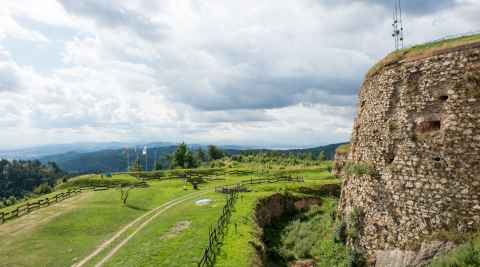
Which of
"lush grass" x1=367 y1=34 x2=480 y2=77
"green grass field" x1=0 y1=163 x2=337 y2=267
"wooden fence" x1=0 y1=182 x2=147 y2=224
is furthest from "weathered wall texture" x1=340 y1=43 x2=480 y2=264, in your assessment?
"wooden fence" x1=0 y1=182 x2=147 y2=224

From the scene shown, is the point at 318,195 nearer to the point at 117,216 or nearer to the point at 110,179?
the point at 117,216

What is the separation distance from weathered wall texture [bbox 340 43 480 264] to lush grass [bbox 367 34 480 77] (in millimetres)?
410

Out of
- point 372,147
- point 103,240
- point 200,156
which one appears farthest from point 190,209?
point 200,156

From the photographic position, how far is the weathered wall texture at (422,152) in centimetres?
1503

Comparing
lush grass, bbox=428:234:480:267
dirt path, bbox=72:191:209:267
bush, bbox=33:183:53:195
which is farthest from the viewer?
bush, bbox=33:183:53:195

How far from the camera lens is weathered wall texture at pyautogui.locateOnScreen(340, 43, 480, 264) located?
592 inches

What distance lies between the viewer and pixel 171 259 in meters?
20.6

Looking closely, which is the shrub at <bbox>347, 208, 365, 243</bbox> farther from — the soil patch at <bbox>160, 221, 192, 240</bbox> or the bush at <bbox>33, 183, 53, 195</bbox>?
the bush at <bbox>33, 183, 53, 195</bbox>

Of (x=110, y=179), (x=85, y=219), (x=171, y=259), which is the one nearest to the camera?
(x=171, y=259)

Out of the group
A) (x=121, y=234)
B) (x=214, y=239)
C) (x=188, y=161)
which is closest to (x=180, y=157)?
(x=188, y=161)

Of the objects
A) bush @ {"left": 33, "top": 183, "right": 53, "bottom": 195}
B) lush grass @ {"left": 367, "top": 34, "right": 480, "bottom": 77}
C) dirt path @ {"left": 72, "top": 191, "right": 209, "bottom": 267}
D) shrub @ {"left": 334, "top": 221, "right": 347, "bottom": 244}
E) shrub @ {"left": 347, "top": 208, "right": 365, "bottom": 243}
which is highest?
lush grass @ {"left": 367, "top": 34, "right": 480, "bottom": 77}

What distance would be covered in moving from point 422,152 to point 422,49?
6030 mm

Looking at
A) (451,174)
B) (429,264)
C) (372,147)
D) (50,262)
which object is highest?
(372,147)

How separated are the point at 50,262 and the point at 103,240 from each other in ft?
16.7
